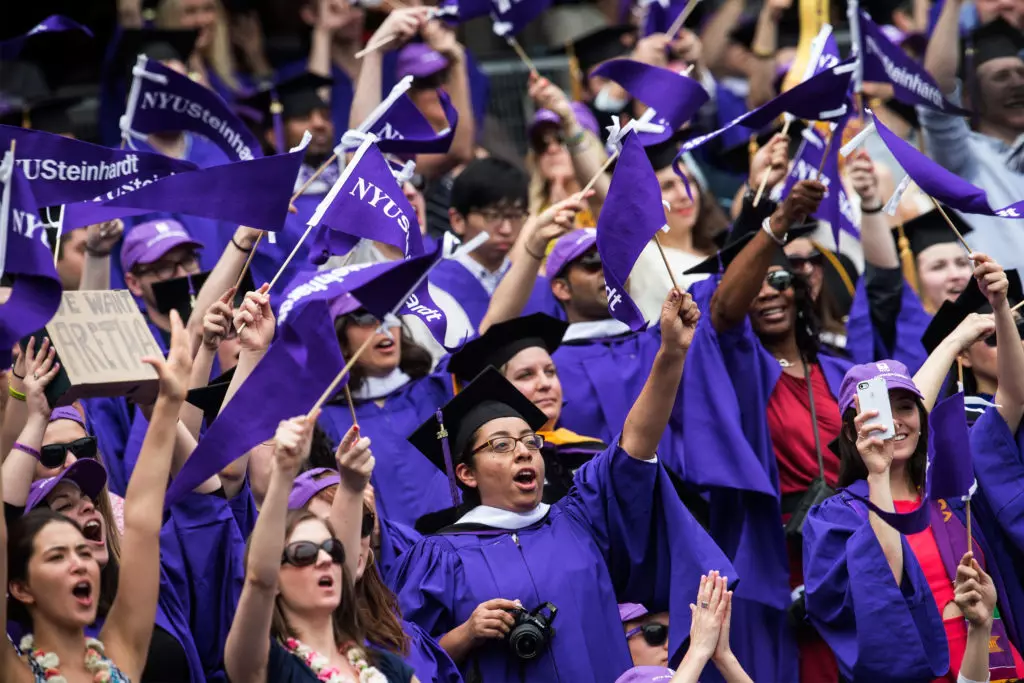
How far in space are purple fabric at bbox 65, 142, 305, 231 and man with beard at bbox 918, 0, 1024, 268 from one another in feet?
13.3

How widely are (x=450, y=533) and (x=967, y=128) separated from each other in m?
4.08

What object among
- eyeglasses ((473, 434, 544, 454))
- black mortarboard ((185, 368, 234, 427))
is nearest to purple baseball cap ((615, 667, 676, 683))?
eyeglasses ((473, 434, 544, 454))

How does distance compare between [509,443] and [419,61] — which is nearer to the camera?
[509,443]

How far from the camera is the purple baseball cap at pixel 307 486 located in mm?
5270

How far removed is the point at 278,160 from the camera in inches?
238

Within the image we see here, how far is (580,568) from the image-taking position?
19.7 ft

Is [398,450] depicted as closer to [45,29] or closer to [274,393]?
[274,393]

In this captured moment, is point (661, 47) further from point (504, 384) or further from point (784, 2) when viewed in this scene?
point (504, 384)

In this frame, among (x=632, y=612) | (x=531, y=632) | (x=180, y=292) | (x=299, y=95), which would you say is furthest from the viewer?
(x=299, y=95)

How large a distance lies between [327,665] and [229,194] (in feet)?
6.14

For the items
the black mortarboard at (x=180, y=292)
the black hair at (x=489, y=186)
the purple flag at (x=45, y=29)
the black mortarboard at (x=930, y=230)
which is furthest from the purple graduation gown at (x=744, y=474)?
the purple flag at (x=45, y=29)

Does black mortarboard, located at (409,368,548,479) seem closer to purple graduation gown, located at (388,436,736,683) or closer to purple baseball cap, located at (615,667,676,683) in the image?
purple graduation gown, located at (388,436,736,683)

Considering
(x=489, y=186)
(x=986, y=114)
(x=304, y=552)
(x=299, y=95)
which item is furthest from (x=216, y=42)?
(x=304, y=552)

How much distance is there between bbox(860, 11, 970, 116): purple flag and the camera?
318 inches
